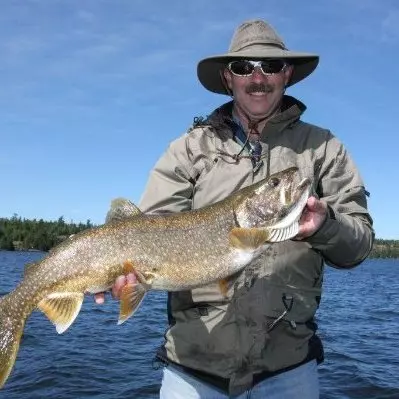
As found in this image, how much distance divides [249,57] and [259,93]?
12.8 inches

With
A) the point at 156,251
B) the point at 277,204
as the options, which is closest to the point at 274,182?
the point at 277,204

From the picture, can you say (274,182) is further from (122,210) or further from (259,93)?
(122,210)

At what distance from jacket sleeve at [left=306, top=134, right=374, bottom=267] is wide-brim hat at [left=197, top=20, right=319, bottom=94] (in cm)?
91

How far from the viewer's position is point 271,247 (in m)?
4.54

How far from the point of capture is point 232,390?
4.21 meters

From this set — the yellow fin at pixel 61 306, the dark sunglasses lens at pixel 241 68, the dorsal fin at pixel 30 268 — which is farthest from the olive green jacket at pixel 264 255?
the dorsal fin at pixel 30 268

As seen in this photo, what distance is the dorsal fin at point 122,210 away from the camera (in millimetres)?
4580

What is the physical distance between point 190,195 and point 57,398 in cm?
699

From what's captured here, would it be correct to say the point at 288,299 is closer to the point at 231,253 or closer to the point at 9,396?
the point at 231,253

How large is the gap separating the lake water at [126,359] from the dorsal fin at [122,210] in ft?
18.8

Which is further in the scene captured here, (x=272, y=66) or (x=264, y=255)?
(x=272, y=66)

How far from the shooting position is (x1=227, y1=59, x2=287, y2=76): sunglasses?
4.89 meters

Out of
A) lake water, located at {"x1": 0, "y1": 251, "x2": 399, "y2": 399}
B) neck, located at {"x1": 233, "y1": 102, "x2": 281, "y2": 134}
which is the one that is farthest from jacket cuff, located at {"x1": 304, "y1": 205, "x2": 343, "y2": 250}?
lake water, located at {"x1": 0, "y1": 251, "x2": 399, "y2": 399}

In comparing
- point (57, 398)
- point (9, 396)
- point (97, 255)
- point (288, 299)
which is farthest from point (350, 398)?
point (97, 255)
